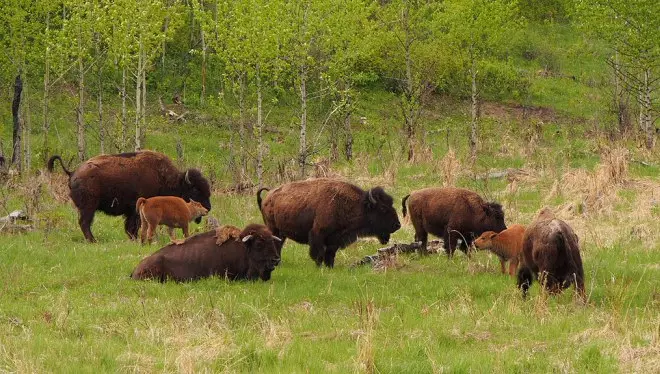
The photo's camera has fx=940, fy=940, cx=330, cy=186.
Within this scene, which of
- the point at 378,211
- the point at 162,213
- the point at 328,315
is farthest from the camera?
the point at 162,213

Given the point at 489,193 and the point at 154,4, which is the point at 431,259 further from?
the point at 154,4

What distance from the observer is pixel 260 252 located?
1495 cm

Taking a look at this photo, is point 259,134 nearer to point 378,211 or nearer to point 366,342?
point 378,211

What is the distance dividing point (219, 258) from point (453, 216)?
4.85m

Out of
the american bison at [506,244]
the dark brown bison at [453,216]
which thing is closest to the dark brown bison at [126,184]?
the dark brown bison at [453,216]

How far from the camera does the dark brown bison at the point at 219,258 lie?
584 inches

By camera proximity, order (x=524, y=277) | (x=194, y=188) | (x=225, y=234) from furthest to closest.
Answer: (x=194, y=188) < (x=225, y=234) < (x=524, y=277)

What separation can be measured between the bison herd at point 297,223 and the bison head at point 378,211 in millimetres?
18

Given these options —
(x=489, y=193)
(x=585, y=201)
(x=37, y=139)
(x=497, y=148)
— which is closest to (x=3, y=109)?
(x=37, y=139)

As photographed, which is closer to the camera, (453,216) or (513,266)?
(513,266)

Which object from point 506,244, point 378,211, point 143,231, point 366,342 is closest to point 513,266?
point 506,244

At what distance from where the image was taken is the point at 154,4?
3028 centimetres

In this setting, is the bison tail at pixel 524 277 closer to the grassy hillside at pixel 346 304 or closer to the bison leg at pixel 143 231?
the grassy hillside at pixel 346 304

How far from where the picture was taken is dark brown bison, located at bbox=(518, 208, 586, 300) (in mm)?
12977
